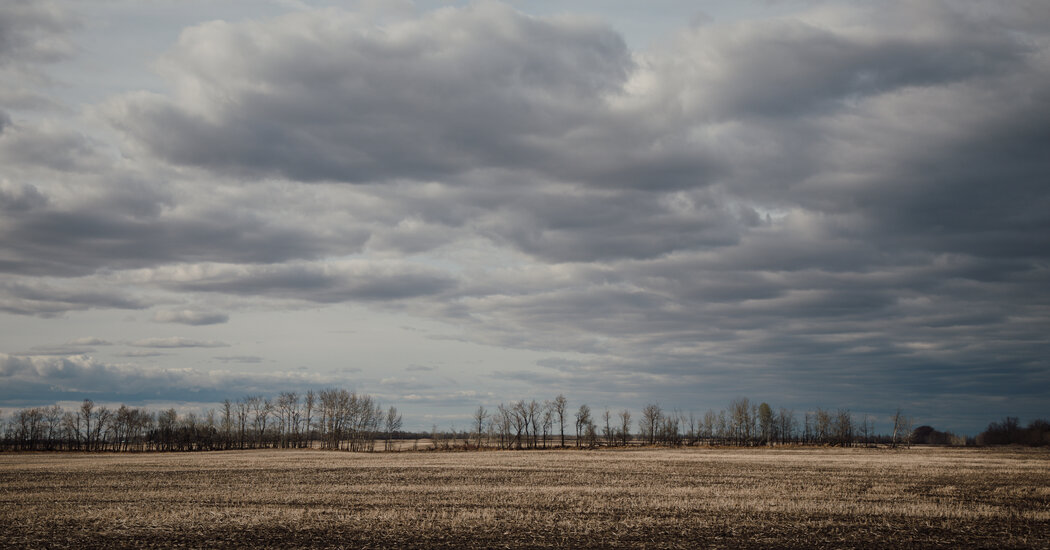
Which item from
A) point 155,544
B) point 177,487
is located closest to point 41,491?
point 177,487

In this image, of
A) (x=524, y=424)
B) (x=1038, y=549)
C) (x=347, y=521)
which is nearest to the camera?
(x=1038, y=549)

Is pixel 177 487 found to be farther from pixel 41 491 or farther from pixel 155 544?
pixel 155 544

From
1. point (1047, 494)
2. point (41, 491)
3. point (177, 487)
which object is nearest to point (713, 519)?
point (1047, 494)

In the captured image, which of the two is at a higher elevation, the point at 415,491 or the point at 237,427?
the point at 415,491

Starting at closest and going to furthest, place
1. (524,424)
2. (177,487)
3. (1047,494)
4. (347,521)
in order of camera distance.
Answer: (347,521), (1047,494), (177,487), (524,424)

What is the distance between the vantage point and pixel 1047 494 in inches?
1681

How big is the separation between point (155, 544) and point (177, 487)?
26.3 meters

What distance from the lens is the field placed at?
24859mm

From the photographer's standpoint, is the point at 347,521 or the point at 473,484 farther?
the point at 473,484

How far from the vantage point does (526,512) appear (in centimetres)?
3194

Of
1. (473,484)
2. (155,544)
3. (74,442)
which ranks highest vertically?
(155,544)

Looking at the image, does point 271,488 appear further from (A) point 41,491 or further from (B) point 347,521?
(B) point 347,521

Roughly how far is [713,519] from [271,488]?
30.3 m

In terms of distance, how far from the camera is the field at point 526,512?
24.9 metres
